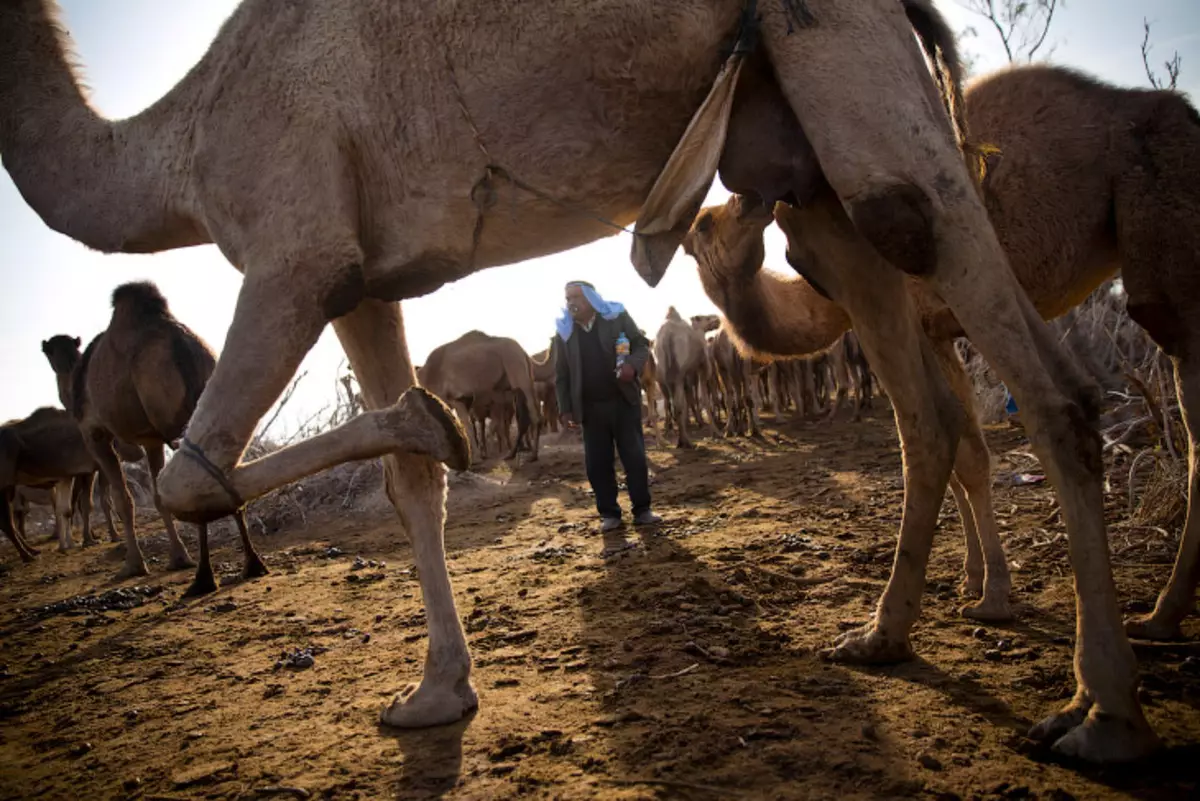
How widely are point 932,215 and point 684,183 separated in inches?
33.8

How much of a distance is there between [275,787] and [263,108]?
2.34m

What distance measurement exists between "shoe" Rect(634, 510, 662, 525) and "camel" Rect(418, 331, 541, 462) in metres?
11.8

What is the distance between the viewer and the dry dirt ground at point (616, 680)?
2.22 meters

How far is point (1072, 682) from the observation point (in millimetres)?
2631

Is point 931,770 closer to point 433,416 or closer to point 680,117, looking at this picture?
point 433,416

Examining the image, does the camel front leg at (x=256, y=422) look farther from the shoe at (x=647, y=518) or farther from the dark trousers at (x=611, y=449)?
the dark trousers at (x=611, y=449)

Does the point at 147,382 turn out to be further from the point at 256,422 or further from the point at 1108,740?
the point at 1108,740

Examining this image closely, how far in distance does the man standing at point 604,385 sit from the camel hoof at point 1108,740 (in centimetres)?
604

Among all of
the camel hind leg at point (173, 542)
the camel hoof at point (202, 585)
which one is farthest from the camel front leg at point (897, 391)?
the camel hind leg at point (173, 542)

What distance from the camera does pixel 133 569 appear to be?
9102mm

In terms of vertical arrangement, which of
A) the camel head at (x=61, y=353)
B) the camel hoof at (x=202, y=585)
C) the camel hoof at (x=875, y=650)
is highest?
the camel head at (x=61, y=353)

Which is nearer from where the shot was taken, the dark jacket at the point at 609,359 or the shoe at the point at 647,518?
the shoe at the point at 647,518

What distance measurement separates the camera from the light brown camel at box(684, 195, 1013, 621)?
4.02 m

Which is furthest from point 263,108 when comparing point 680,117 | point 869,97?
point 869,97
